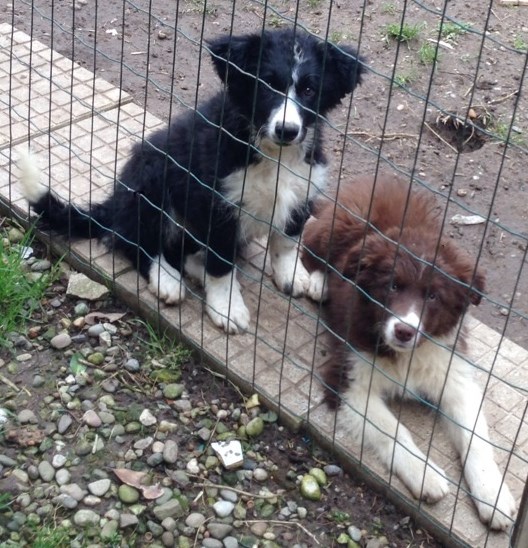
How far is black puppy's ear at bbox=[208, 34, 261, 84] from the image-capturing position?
3654 millimetres

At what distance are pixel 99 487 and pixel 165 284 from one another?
1.00m

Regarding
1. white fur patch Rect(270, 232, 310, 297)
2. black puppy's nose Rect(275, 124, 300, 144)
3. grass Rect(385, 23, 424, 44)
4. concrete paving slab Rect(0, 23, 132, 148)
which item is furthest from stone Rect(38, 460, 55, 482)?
grass Rect(385, 23, 424, 44)

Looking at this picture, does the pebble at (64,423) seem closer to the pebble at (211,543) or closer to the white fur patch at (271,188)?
the pebble at (211,543)

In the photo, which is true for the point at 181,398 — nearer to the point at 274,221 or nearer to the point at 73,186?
the point at 274,221

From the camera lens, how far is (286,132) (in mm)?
3611

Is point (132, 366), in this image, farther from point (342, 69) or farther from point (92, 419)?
point (342, 69)

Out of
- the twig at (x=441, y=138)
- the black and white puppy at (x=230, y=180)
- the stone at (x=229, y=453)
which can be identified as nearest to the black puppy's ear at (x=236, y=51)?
the black and white puppy at (x=230, y=180)

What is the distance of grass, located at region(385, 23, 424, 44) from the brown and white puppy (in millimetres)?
2606

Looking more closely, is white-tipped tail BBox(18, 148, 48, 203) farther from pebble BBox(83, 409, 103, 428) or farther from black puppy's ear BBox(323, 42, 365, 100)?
black puppy's ear BBox(323, 42, 365, 100)

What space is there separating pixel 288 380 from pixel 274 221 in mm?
688

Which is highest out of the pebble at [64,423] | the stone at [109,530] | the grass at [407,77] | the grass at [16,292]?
the grass at [407,77]

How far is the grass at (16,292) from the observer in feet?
13.3

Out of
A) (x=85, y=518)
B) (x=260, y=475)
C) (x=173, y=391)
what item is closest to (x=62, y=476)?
(x=85, y=518)

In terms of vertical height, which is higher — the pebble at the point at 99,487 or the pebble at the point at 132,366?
the pebble at the point at 132,366
